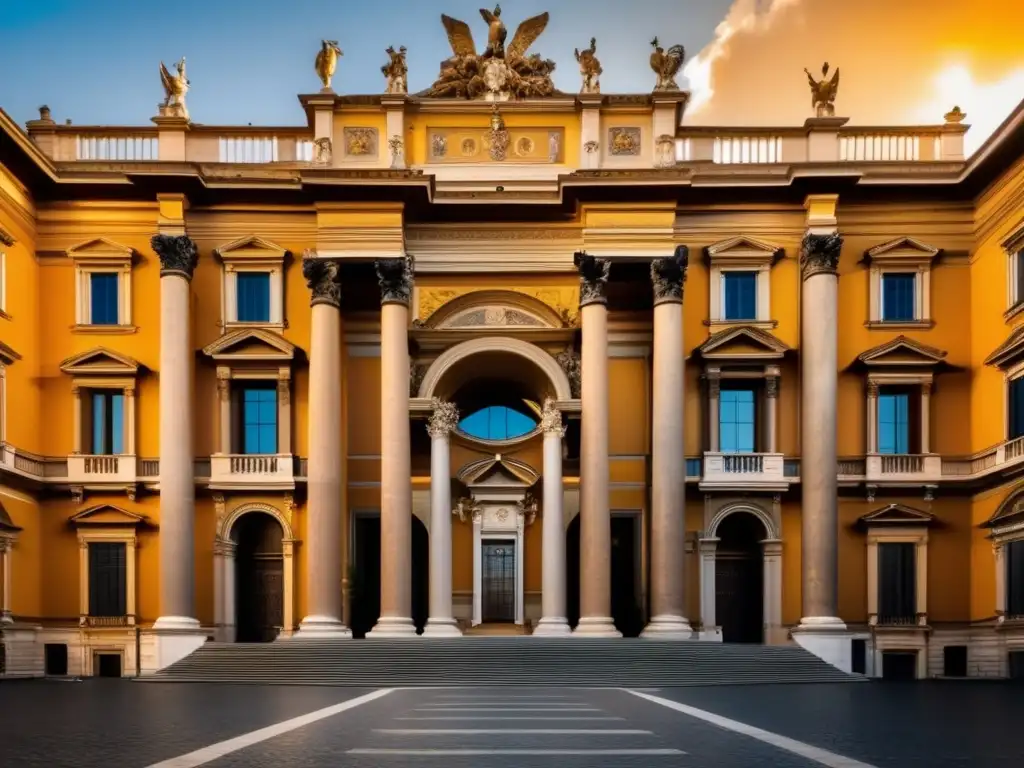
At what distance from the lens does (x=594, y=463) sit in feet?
107

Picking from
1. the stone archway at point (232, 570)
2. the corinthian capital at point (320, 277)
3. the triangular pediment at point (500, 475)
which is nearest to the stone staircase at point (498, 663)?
the stone archway at point (232, 570)

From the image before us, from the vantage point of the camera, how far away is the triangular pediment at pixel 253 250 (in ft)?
115

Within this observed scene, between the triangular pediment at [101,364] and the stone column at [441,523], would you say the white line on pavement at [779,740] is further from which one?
the triangular pediment at [101,364]

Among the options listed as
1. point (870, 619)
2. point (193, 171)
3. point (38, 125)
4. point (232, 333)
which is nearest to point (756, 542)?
point (870, 619)

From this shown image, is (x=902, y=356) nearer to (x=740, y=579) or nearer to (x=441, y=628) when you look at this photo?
(x=740, y=579)

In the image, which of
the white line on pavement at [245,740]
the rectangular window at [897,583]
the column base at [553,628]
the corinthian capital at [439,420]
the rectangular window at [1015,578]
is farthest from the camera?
the corinthian capital at [439,420]

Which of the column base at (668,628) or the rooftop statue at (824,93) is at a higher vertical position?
the rooftop statue at (824,93)

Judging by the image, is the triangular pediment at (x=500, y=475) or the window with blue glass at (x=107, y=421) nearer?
the window with blue glass at (x=107, y=421)

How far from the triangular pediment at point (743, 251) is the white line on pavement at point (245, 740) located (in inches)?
782

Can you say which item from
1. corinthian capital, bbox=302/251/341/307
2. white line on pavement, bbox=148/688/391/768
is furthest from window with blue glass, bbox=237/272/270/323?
white line on pavement, bbox=148/688/391/768

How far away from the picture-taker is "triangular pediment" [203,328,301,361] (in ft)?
113

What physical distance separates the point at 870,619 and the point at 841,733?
20916 mm

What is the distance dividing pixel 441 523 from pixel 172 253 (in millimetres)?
10987

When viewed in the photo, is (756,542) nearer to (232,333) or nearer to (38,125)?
(232,333)
